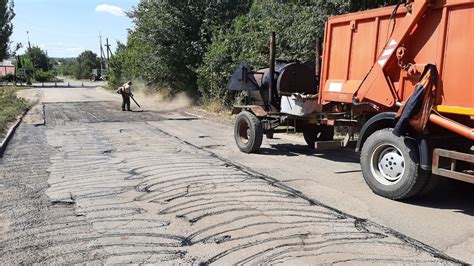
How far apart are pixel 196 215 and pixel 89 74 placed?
102179 mm

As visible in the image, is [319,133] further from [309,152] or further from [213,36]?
[213,36]

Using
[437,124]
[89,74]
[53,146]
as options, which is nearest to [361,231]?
[437,124]

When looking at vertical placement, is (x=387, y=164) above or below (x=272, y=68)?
below

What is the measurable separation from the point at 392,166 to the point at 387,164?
9 centimetres

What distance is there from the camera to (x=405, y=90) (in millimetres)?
6434

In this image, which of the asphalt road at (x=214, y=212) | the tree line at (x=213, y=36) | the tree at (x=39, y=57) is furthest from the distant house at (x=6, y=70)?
the asphalt road at (x=214, y=212)

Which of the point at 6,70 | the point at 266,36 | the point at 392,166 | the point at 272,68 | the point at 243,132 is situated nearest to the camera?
the point at 392,166

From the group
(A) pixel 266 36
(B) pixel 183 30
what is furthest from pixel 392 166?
(B) pixel 183 30

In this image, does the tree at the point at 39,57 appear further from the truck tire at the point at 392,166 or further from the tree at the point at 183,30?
the truck tire at the point at 392,166

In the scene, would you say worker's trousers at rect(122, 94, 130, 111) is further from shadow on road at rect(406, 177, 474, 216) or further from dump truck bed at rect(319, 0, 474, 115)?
shadow on road at rect(406, 177, 474, 216)

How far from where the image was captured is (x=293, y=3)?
15125 mm

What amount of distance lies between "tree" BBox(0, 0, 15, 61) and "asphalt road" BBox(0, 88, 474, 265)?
44.3 m

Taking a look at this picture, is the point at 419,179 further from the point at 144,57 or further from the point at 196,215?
the point at 144,57

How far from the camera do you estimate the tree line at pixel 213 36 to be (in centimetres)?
1404
